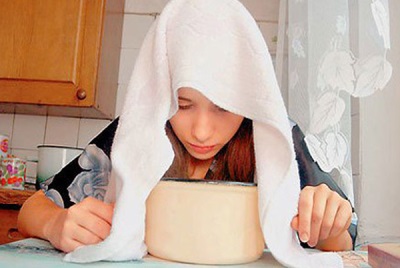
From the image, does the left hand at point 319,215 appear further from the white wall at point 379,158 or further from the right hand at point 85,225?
Result: the white wall at point 379,158

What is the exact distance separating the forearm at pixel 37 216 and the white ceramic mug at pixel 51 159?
2.86ft

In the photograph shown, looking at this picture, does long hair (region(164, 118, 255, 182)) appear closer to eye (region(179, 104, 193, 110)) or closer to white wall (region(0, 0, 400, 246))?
eye (region(179, 104, 193, 110))

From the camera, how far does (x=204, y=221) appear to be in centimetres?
45

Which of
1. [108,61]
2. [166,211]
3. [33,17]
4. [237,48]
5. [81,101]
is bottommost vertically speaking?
[166,211]

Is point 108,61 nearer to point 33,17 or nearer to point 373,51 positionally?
point 33,17

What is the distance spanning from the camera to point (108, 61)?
174cm

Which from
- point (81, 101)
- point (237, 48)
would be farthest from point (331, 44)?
point (81, 101)

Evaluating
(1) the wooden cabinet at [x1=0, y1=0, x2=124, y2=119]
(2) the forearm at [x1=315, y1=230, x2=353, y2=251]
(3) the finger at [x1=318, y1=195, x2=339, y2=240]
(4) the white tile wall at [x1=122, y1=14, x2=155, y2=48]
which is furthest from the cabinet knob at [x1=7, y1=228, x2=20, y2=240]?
(3) the finger at [x1=318, y1=195, x2=339, y2=240]

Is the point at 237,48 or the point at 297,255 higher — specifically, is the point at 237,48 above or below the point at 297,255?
above

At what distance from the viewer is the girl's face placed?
58cm

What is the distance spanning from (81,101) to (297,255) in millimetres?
1245

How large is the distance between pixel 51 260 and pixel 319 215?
282 mm

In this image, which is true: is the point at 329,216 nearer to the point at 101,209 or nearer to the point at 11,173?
the point at 101,209

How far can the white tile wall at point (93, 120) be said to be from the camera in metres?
1.87
